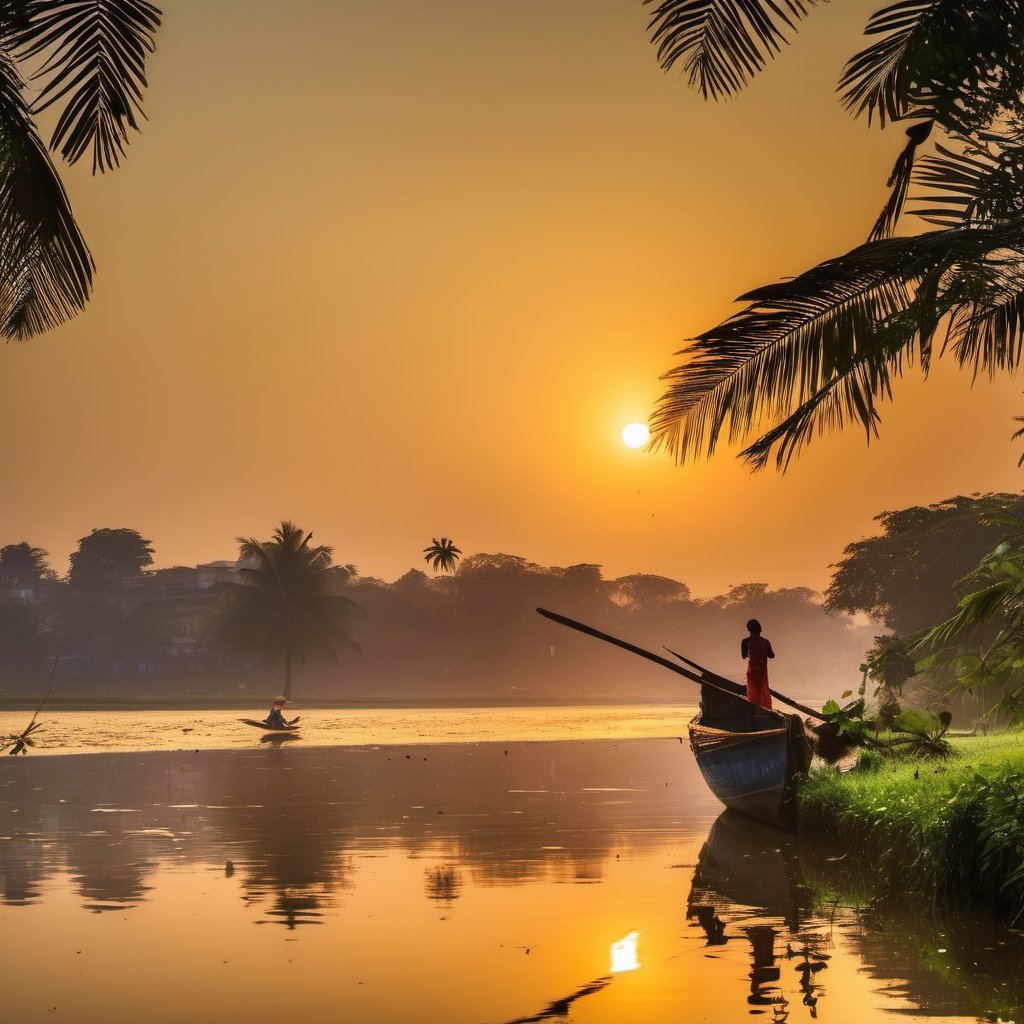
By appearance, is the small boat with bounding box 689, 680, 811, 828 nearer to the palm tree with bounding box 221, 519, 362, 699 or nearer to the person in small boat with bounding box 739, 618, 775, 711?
the person in small boat with bounding box 739, 618, 775, 711

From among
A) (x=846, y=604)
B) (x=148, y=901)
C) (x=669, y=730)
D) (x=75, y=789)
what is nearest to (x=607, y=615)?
(x=846, y=604)

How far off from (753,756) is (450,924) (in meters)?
8.21

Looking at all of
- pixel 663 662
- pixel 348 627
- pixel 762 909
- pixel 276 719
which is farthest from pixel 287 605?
pixel 762 909

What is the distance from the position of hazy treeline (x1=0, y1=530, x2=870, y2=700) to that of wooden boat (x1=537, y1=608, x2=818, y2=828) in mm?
88222

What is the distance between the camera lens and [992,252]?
11883 millimetres

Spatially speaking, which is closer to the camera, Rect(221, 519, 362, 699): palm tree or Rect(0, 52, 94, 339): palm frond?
Rect(0, 52, 94, 339): palm frond

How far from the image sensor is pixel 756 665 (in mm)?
21125

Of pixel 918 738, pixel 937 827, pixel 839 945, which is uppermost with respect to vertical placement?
pixel 918 738

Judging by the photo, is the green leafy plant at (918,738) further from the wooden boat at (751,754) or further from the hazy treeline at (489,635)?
the hazy treeline at (489,635)

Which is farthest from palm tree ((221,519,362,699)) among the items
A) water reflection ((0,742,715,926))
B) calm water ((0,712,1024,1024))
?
calm water ((0,712,1024,1024))

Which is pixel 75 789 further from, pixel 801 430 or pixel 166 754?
pixel 801 430

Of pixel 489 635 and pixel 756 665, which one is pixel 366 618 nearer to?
pixel 489 635

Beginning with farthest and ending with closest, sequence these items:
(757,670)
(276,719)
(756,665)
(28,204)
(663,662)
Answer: (276,719)
(663,662)
(757,670)
(756,665)
(28,204)

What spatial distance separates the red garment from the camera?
69.0ft
